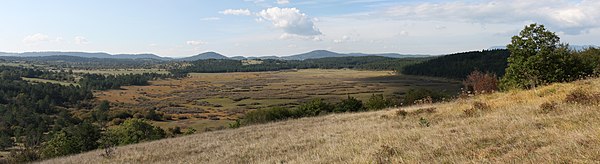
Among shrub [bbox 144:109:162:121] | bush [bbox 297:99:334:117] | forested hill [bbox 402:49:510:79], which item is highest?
forested hill [bbox 402:49:510:79]

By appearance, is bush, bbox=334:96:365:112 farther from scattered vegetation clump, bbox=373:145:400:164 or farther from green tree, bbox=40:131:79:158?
scattered vegetation clump, bbox=373:145:400:164

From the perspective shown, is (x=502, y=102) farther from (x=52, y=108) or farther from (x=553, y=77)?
(x=52, y=108)

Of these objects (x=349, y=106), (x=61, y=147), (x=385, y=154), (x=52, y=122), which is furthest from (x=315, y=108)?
(x=52, y=122)

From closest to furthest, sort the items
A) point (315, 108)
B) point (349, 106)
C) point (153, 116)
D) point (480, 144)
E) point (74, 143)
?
point (480, 144) < point (74, 143) < point (349, 106) < point (315, 108) < point (153, 116)

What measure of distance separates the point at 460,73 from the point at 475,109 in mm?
166355

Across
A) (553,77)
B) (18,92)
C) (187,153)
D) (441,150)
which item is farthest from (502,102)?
(18,92)

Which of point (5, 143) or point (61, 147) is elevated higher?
point (61, 147)

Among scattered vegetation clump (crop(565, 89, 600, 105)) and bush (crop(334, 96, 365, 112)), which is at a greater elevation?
scattered vegetation clump (crop(565, 89, 600, 105))

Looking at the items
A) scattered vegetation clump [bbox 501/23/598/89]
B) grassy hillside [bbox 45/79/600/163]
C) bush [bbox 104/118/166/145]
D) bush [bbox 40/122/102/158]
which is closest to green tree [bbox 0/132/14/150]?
bush [bbox 104/118/166/145]

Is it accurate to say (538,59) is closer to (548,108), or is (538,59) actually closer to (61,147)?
(548,108)

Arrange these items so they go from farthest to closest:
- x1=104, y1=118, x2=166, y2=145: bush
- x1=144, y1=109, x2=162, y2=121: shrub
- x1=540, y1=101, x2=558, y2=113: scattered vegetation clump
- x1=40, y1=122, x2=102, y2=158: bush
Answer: x1=144, y1=109, x2=162, y2=121: shrub → x1=104, y1=118, x2=166, y2=145: bush → x1=40, y1=122, x2=102, y2=158: bush → x1=540, y1=101, x2=558, y2=113: scattered vegetation clump

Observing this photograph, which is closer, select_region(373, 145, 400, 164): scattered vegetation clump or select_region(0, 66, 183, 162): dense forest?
select_region(373, 145, 400, 164): scattered vegetation clump

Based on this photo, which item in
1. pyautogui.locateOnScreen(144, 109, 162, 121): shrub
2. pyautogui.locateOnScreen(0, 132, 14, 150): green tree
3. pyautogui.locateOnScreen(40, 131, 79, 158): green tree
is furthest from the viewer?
pyautogui.locateOnScreen(144, 109, 162, 121): shrub

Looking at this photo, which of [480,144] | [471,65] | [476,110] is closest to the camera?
[480,144]
